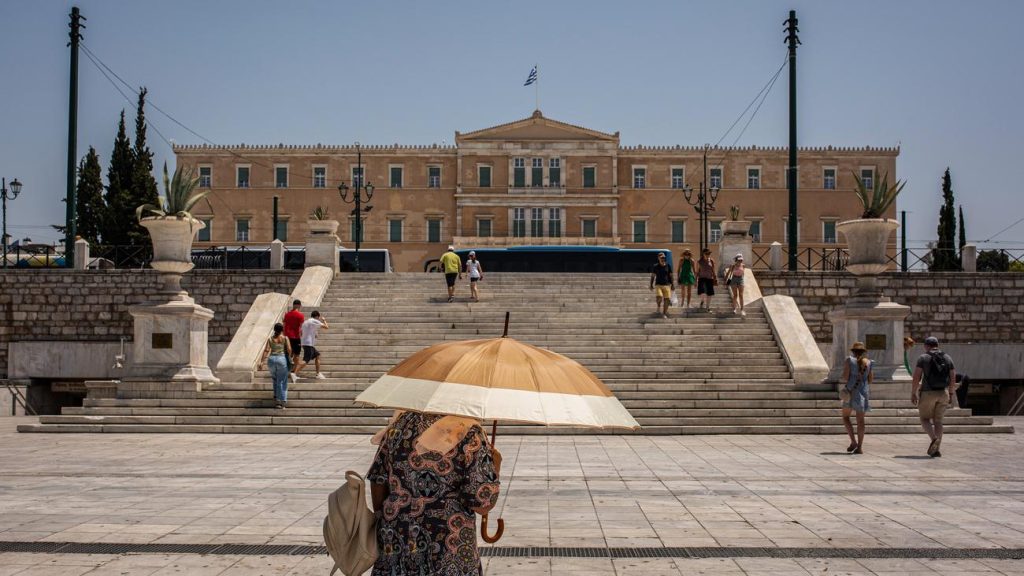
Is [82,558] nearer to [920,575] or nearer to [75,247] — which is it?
[920,575]

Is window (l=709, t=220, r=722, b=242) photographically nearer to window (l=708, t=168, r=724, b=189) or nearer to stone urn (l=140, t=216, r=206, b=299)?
window (l=708, t=168, r=724, b=189)

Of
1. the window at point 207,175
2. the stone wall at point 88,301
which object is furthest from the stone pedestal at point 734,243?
the window at point 207,175

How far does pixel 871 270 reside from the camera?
18.5 m

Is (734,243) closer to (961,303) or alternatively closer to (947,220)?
(961,303)

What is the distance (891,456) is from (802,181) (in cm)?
5829

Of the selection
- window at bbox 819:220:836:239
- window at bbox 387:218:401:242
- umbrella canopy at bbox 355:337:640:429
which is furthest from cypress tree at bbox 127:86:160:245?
umbrella canopy at bbox 355:337:640:429

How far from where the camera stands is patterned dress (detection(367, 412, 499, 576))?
4.22 m

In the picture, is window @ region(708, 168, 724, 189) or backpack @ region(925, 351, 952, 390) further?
window @ region(708, 168, 724, 189)

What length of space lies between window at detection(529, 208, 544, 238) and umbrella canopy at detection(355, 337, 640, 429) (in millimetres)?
63565

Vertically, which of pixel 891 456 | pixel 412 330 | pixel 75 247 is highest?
pixel 75 247

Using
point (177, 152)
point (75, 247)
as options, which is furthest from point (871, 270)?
point (177, 152)

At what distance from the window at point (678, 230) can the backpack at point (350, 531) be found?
64.7 meters

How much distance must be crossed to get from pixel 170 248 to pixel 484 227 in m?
50.1

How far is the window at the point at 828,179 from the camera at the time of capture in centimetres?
6819
